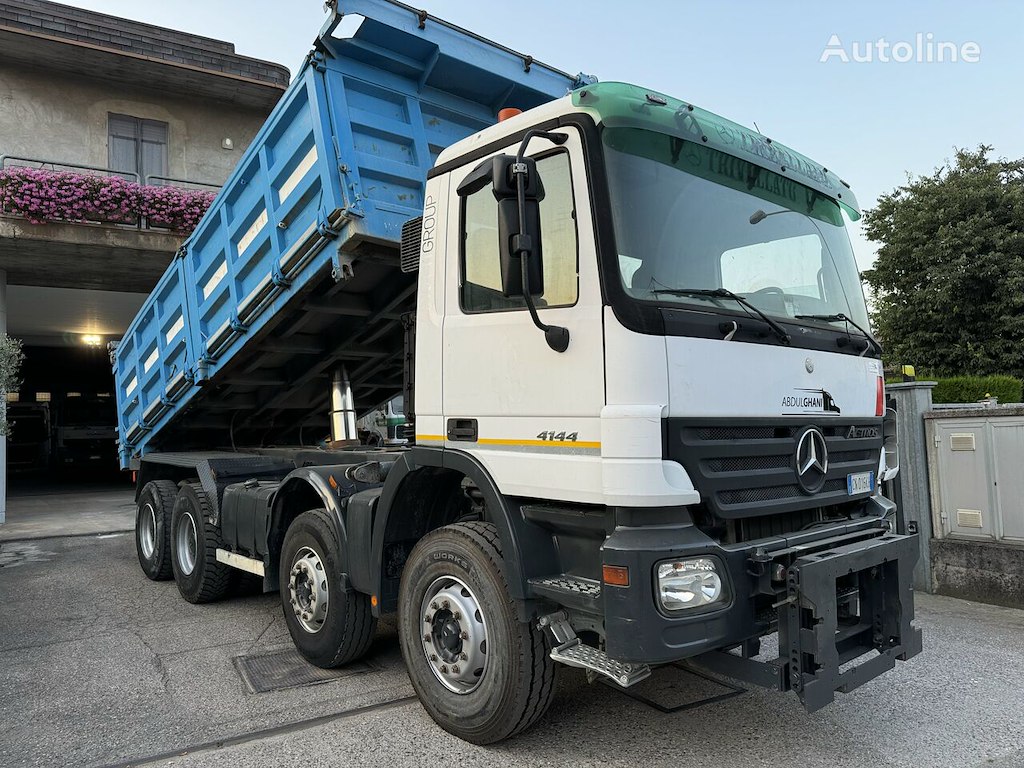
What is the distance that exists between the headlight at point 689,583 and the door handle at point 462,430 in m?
1.10

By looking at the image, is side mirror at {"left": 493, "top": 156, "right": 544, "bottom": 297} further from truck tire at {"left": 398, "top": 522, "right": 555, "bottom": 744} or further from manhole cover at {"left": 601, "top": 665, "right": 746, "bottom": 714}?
manhole cover at {"left": 601, "top": 665, "right": 746, "bottom": 714}

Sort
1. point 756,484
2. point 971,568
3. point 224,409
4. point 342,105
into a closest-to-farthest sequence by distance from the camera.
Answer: point 756,484 → point 342,105 → point 971,568 → point 224,409

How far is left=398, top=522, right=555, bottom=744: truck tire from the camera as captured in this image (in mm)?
3070

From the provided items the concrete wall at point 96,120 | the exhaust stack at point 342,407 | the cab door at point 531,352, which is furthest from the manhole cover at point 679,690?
the concrete wall at point 96,120

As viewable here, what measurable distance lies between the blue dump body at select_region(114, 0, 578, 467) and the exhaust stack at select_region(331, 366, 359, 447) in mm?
107

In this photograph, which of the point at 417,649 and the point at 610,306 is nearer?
the point at 610,306

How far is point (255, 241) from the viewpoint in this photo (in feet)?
17.1

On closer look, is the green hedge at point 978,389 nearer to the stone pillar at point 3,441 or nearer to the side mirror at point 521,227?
the side mirror at point 521,227

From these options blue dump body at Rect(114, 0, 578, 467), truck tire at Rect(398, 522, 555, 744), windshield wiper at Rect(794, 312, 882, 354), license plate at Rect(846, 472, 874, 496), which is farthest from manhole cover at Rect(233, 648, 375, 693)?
windshield wiper at Rect(794, 312, 882, 354)

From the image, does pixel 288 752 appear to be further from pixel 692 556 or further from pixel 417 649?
pixel 692 556

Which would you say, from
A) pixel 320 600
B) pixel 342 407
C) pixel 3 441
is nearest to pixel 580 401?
pixel 320 600

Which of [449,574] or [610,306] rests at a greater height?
[610,306]

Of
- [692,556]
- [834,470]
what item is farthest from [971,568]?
[692,556]

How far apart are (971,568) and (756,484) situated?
3998 mm
